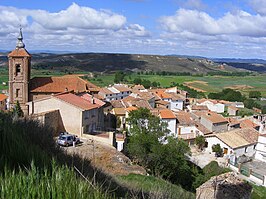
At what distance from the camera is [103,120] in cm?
3262

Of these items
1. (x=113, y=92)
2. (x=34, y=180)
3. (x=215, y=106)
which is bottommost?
(x=215, y=106)

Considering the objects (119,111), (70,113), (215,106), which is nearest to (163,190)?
(70,113)

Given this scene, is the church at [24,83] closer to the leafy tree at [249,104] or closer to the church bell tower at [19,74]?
the church bell tower at [19,74]

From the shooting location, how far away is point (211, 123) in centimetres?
4769

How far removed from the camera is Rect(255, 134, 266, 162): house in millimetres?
37906

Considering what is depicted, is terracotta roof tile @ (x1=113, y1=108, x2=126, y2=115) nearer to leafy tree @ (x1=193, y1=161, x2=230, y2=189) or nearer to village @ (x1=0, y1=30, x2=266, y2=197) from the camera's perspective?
village @ (x1=0, y1=30, x2=266, y2=197)

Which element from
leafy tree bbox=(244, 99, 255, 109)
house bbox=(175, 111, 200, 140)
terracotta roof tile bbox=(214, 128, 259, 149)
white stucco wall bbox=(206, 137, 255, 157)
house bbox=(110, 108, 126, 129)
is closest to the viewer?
white stucco wall bbox=(206, 137, 255, 157)

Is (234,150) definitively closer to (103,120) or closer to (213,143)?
(213,143)

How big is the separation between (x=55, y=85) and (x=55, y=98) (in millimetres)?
9651

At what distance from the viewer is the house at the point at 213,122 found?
47.9 metres

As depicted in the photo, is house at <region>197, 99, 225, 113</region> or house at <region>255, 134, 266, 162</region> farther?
house at <region>197, 99, 225, 113</region>

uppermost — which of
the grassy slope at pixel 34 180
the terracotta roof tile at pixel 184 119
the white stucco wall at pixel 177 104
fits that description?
the grassy slope at pixel 34 180

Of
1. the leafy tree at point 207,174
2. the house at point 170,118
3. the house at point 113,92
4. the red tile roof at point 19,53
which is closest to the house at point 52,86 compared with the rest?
the red tile roof at point 19,53

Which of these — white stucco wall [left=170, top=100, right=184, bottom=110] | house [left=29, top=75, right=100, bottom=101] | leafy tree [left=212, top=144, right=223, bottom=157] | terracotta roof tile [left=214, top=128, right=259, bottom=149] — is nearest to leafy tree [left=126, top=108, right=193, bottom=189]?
house [left=29, top=75, right=100, bottom=101]
